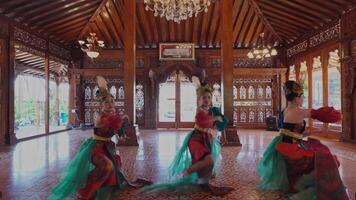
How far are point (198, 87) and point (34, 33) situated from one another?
7964 mm

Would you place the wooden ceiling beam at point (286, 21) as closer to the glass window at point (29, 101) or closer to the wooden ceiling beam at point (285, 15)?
the wooden ceiling beam at point (285, 15)

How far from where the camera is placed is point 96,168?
10.3ft

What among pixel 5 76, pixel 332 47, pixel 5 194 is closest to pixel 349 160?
pixel 332 47

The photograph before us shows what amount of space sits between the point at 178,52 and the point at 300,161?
33.3 feet

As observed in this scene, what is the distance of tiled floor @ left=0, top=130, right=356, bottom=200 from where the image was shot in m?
3.50

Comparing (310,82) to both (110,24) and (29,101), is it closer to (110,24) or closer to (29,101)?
(110,24)

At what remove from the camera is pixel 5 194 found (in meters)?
3.47

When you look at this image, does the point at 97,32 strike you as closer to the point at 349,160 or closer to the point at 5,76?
the point at 5,76

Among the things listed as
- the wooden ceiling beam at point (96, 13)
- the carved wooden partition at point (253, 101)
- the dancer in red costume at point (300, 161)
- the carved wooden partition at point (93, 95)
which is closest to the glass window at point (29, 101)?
the carved wooden partition at point (93, 95)

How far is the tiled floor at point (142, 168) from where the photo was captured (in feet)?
11.5

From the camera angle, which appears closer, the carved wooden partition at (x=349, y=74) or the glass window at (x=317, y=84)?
the carved wooden partition at (x=349, y=74)

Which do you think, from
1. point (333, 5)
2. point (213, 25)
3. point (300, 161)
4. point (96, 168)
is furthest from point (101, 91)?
point (213, 25)

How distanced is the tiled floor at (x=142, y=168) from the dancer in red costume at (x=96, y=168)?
0.34 meters

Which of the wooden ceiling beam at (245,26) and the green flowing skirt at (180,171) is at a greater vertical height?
the wooden ceiling beam at (245,26)
